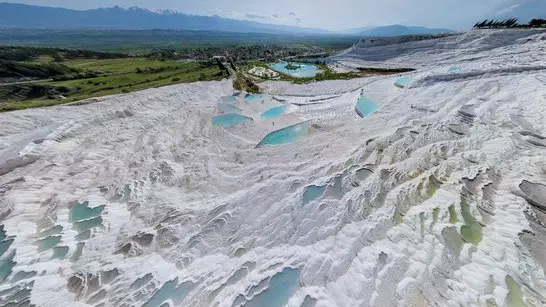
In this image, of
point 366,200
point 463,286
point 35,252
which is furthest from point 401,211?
point 35,252

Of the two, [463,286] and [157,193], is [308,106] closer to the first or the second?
[157,193]

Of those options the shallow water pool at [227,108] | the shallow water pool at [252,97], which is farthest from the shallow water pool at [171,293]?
the shallow water pool at [252,97]

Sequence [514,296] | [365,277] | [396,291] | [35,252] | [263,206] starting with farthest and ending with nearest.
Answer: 1. [263,206]
2. [35,252]
3. [365,277]
4. [396,291]
5. [514,296]

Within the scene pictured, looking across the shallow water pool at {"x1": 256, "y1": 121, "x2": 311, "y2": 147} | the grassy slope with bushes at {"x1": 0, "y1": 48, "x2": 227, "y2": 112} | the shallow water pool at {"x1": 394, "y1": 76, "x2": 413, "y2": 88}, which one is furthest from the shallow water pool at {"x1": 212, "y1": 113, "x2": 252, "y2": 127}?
the shallow water pool at {"x1": 394, "y1": 76, "x2": 413, "y2": 88}

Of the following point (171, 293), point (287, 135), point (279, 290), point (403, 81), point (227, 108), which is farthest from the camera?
point (403, 81)

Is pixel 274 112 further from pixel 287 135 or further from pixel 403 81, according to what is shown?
pixel 403 81

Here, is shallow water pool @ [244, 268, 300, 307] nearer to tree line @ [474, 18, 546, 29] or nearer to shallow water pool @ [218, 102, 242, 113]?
shallow water pool @ [218, 102, 242, 113]

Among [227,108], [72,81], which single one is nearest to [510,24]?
[227,108]

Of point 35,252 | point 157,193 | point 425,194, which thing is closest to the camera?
point 35,252
